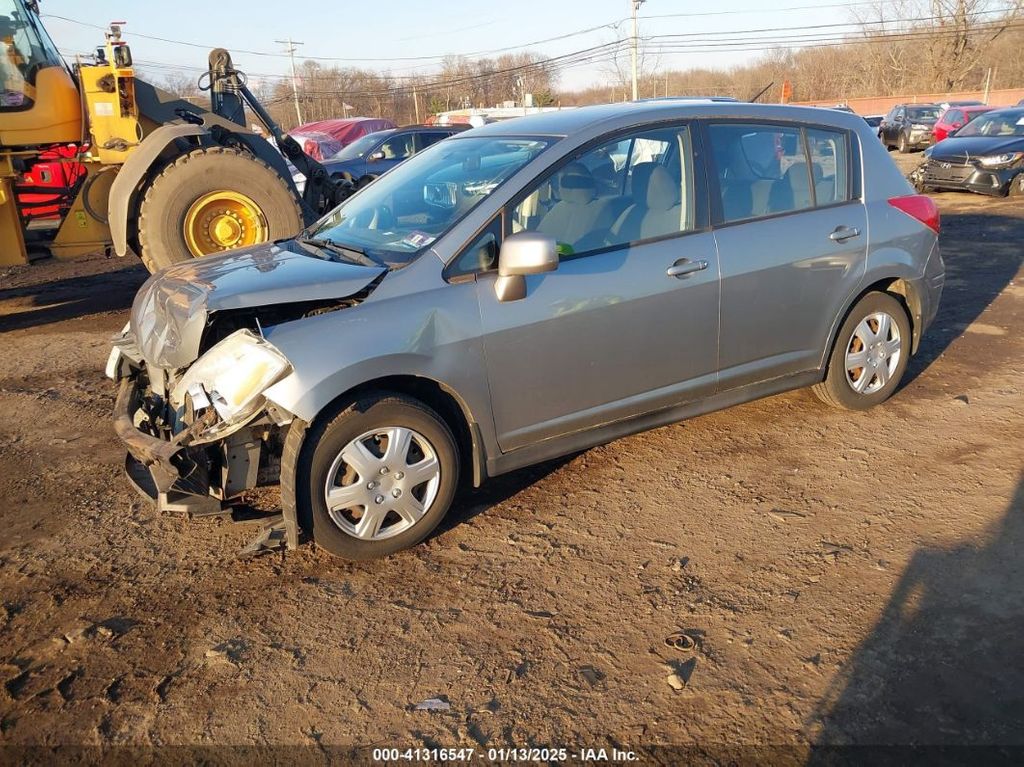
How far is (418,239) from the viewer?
3834 mm

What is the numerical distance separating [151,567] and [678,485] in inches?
103

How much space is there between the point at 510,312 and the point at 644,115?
1.39 meters

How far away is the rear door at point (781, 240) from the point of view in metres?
4.37

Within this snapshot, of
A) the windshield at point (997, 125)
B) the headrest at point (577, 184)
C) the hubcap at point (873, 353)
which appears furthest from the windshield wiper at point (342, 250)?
the windshield at point (997, 125)

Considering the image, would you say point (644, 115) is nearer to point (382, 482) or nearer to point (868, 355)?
point (868, 355)

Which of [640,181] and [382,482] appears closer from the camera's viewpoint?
[382,482]

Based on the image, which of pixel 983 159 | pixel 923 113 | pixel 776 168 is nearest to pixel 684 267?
pixel 776 168

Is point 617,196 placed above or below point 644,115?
below

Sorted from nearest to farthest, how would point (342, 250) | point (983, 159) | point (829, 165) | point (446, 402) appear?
point (446, 402), point (342, 250), point (829, 165), point (983, 159)

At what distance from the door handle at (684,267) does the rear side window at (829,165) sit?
1.07 meters

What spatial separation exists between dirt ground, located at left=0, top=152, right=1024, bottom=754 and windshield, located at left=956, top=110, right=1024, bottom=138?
12732mm

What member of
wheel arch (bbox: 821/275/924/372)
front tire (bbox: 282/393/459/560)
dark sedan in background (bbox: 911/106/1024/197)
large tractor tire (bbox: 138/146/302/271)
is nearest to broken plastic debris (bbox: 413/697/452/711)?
front tire (bbox: 282/393/459/560)

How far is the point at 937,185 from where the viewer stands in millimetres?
14961

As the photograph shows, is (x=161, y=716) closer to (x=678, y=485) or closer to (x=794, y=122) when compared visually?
(x=678, y=485)
